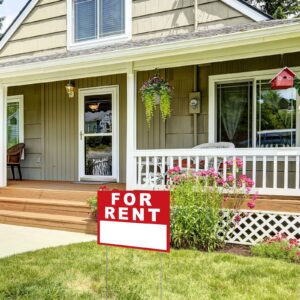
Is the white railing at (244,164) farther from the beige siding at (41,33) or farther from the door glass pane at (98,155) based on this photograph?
the beige siding at (41,33)

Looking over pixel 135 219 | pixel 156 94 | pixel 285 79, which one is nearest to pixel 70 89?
pixel 156 94

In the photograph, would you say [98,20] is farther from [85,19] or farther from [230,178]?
[230,178]

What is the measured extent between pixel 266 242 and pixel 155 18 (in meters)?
5.03

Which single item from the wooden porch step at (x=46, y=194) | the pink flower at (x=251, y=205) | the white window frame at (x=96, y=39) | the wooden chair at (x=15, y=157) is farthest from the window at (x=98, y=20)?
the pink flower at (x=251, y=205)

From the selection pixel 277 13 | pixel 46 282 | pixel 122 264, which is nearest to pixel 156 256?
pixel 122 264

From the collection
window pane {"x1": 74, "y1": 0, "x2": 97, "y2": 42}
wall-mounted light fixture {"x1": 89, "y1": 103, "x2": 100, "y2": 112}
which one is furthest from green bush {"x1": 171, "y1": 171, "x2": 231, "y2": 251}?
window pane {"x1": 74, "y1": 0, "x2": 97, "y2": 42}

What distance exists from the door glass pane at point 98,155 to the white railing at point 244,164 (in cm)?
183

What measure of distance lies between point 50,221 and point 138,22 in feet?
14.6

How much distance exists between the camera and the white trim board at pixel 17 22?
9.18 metres

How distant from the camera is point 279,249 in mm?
4469

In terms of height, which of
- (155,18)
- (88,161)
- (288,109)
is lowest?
(88,161)

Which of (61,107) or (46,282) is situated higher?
(61,107)

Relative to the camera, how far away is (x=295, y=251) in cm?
436

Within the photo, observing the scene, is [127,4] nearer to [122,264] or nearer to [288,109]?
[288,109]
